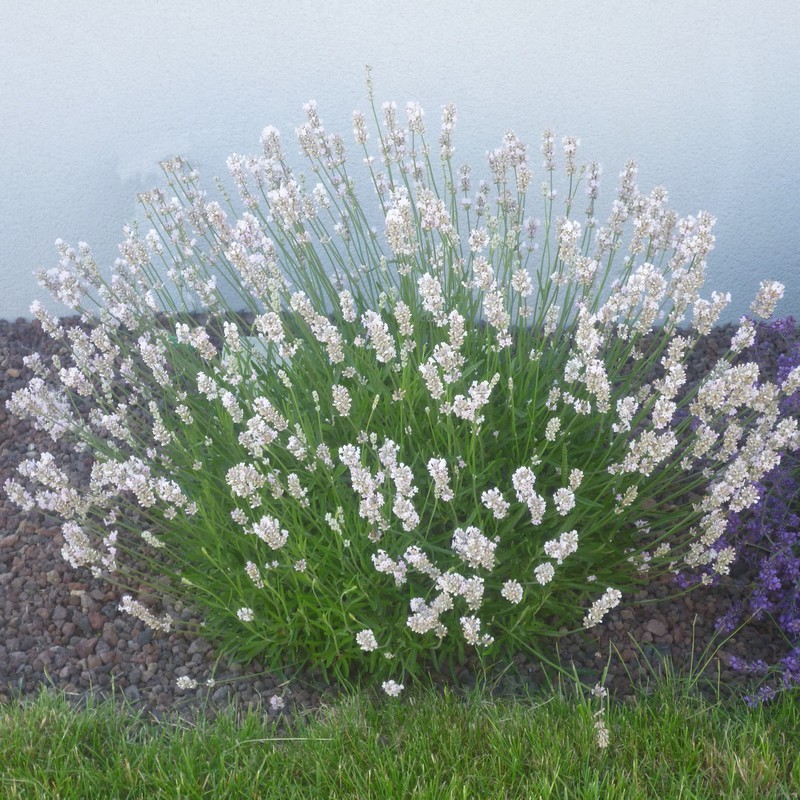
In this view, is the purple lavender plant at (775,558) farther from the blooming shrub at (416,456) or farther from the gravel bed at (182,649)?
the blooming shrub at (416,456)

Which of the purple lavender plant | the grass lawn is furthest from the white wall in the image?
the grass lawn

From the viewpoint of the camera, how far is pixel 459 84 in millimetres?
4805

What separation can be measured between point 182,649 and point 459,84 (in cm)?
297

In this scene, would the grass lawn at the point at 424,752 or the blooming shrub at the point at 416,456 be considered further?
the blooming shrub at the point at 416,456

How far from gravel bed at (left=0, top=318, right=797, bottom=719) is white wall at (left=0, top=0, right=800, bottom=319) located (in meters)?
2.21

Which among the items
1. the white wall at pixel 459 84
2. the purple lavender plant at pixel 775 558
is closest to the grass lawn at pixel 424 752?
the purple lavender plant at pixel 775 558

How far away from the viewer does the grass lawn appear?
8.09 feet

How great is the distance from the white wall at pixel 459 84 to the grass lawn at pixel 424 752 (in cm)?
285

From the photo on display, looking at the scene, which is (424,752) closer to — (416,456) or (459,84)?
(416,456)

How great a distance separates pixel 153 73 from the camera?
4.89 metres

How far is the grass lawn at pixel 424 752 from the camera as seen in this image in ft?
8.09

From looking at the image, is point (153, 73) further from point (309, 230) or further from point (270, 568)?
point (270, 568)

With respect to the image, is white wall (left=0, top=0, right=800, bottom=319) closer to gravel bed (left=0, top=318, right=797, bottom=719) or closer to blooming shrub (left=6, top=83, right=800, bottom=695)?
blooming shrub (left=6, top=83, right=800, bottom=695)

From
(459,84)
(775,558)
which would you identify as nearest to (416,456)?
(775,558)
